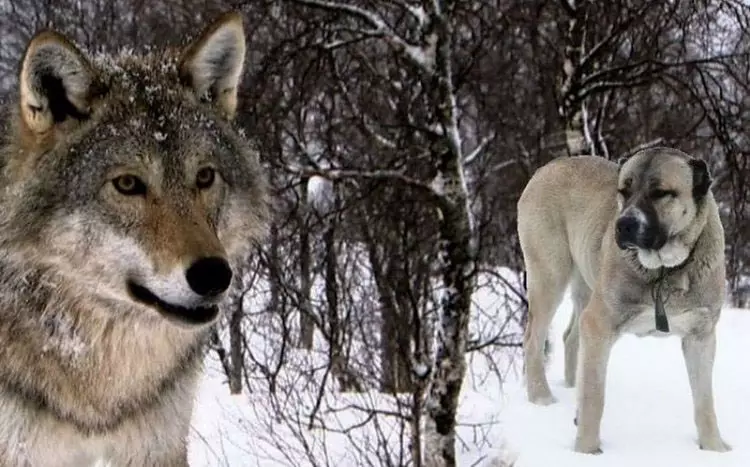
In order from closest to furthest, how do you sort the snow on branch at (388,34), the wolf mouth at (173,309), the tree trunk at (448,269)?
1. the wolf mouth at (173,309)
2. the snow on branch at (388,34)
3. the tree trunk at (448,269)

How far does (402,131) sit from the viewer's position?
8.84m

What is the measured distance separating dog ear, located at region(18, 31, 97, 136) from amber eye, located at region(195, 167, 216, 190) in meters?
0.42

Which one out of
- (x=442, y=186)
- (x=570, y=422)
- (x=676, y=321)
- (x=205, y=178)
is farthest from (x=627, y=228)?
(x=205, y=178)

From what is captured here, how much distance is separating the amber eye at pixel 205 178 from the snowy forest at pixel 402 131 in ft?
2.87

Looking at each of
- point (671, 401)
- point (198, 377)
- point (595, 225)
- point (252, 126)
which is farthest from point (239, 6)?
point (671, 401)

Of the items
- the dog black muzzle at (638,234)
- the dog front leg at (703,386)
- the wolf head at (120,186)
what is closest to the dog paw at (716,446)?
the dog front leg at (703,386)

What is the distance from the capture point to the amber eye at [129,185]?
2.56 metres

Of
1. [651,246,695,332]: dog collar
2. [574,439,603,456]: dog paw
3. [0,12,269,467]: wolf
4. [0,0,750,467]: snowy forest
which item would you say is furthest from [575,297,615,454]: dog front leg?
[0,12,269,467]: wolf

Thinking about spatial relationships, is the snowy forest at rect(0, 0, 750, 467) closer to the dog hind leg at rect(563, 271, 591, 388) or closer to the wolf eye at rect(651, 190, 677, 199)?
the dog hind leg at rect(563, 271, 591, 388)

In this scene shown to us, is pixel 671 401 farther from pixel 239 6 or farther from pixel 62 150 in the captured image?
pixel 62 150

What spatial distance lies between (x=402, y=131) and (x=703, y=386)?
4.75 meters

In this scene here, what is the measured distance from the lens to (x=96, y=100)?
2.76 metres

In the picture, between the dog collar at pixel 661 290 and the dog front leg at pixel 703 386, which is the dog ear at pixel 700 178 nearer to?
the dog collar at pixel 661 290

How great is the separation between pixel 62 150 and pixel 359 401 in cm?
638
